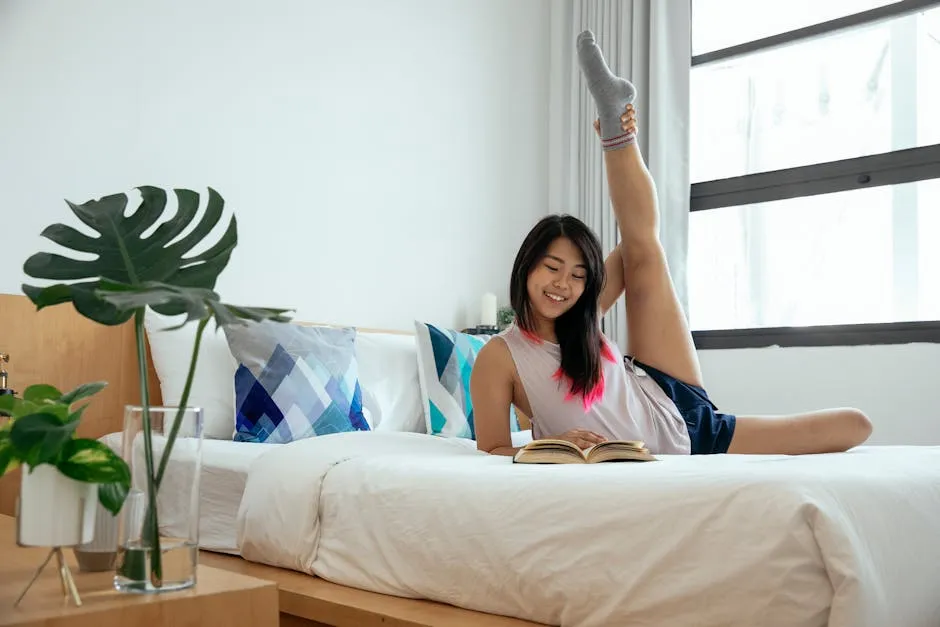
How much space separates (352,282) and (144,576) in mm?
2581

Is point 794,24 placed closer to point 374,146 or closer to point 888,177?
point 888,177

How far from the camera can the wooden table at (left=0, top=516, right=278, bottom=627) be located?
1.06 meters

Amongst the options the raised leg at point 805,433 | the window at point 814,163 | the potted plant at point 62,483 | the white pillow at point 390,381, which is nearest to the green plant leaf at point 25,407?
the potted plant at point 62,483

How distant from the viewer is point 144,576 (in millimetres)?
1148

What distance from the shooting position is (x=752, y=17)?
4223mm

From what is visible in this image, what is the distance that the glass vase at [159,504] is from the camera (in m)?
1.15

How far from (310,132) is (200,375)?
3.87ft

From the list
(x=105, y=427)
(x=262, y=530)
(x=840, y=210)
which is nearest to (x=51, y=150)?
(x=105, y=427)

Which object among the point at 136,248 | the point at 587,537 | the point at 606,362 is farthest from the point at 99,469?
the point at 606,362

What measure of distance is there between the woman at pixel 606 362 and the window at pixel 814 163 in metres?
1.61

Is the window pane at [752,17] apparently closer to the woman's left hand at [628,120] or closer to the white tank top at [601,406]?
the woman's left hand at [628,120]

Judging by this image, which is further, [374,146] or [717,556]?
[374,146]

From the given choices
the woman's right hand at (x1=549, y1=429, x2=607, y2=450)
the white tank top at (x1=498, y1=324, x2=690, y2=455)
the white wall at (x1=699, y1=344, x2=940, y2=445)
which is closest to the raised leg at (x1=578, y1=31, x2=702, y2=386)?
the white tank top at (x1=498, y1=324, x2=690, y2=455)

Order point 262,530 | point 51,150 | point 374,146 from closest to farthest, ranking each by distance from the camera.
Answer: point 262,530, point 51,150, point 374,146
